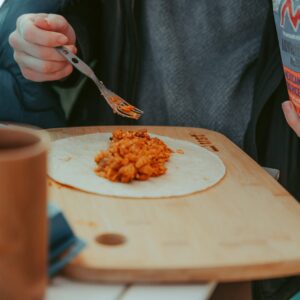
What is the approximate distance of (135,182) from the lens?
2.90 ft

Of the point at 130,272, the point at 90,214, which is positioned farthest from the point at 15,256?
the point at 90,214

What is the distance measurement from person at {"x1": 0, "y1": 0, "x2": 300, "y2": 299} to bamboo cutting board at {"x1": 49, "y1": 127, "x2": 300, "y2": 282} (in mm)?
393

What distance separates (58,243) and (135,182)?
317 mm

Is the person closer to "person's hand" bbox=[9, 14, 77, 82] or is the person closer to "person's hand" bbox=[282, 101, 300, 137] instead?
"person's hand" bbox=[9, 14, 77, 82]

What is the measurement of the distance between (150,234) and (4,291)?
24 cm

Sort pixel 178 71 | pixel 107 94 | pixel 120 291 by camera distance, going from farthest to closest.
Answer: pixel 178 71, pixel 107 94, pixel 120 291

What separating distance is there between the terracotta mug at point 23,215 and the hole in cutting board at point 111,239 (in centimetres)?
15

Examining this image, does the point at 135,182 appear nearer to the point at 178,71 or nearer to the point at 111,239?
the point at 111,239

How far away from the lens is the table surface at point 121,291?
1.79 feet

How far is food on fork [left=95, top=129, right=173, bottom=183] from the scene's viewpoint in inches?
34.6

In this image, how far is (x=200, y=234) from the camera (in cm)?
68

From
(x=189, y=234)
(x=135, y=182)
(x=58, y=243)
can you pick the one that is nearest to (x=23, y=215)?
(x=58, y=243)

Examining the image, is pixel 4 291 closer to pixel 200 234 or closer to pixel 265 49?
pixel 200 234

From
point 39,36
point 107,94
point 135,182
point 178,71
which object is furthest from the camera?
point 178,71
